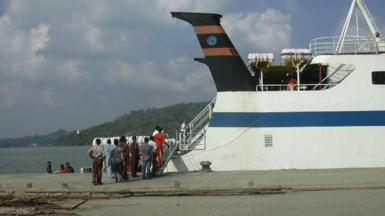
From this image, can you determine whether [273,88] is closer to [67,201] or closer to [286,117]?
[286,117]

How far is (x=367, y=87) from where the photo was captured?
18.6m

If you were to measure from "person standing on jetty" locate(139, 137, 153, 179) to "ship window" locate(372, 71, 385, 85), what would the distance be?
8.63 meters

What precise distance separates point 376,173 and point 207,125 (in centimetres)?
617

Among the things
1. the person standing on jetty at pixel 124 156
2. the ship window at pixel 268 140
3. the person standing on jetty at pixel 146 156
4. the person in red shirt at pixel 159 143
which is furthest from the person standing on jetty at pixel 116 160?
the ship window at pixel 268 140

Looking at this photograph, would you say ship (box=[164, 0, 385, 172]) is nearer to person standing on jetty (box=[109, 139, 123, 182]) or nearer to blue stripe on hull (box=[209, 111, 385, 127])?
blue stripe on hull (box=[209, 111, 385, 127])

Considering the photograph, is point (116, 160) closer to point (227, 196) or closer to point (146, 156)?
point (146, 156)

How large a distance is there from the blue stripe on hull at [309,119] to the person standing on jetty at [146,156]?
346 cm

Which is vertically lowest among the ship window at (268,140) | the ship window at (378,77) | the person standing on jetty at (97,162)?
the person standing on jetty at (97,162)

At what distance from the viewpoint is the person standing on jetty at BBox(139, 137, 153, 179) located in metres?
16.6

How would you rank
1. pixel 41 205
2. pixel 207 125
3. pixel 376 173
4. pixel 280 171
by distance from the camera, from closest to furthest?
pixel 41 205, pixel 376 173, pixel 280 171, pixel 207 125

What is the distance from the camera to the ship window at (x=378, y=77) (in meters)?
18.8

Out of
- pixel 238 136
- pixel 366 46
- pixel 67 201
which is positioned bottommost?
pixel 67 201

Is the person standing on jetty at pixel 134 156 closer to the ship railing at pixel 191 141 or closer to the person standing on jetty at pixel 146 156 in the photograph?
the person standing on jetty at pixel 146 156

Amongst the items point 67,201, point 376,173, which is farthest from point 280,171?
point 67,201
